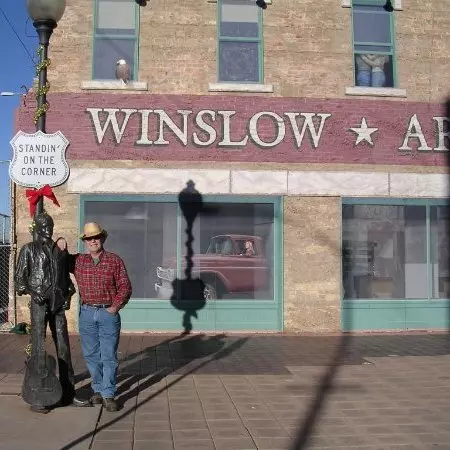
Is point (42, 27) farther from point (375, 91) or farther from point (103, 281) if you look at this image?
point (375, 91)

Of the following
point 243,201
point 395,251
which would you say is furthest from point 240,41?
point 395,251

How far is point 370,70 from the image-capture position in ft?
38.8

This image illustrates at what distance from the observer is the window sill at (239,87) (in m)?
11.3

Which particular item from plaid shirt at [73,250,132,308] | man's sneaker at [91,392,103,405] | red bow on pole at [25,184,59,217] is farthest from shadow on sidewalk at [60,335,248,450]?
red bow on pole at [25,184,59,217]

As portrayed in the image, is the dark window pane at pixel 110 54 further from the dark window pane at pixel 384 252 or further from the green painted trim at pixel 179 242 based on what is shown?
the dark window pane at pixel 384 252

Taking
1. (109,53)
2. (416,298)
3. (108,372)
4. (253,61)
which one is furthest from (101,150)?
(416,298)

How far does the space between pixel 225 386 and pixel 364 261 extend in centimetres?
544

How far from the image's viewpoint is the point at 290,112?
11.4 metres

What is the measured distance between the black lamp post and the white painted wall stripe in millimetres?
4417

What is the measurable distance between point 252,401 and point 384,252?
620 cm

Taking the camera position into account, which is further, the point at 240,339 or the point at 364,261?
the point at 364,261

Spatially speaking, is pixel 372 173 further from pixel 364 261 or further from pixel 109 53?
pixel 109 53

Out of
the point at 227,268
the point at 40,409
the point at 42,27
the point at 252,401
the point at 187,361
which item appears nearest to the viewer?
the point at 40,409

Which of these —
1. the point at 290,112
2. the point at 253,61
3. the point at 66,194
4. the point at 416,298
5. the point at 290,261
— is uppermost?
the point at 253,61
